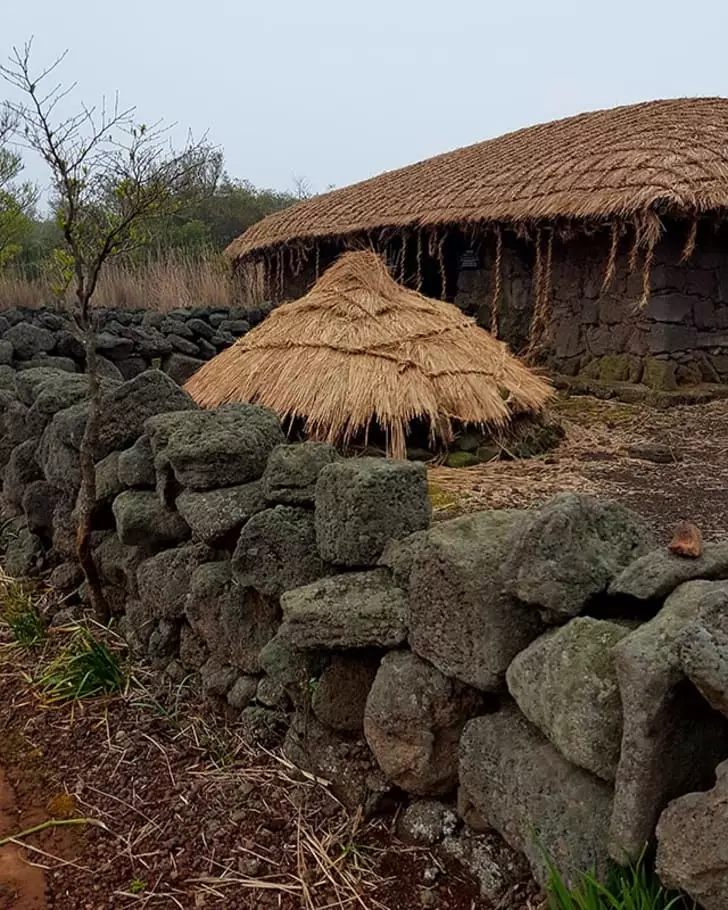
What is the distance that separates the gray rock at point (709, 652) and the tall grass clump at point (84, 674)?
255cm

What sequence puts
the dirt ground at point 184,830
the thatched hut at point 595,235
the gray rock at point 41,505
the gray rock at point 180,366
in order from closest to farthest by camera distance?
the dirt ground at point 184,830, the gray rock at point 41,505, the thatched hut at point 595,235, the gray rock at point 180,366

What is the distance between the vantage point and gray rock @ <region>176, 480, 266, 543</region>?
3.07 m

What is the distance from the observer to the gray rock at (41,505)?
4676 millimetres

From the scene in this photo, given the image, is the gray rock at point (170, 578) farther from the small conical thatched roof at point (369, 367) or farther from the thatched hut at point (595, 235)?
the thatched hut at point (595, 235)

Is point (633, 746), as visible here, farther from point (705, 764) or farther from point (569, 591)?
point (569, 591)

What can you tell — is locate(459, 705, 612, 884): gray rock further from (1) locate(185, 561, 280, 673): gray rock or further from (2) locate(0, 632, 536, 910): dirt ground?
(1) locate(185, 561, 280, 673): gray rock

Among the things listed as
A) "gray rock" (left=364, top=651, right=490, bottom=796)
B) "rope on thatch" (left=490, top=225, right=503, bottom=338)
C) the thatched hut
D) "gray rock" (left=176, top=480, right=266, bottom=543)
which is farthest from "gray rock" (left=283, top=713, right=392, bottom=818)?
"rope on thatch" (left=490, top=225, right=503, bottom=338)

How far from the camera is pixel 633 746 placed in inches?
64.9

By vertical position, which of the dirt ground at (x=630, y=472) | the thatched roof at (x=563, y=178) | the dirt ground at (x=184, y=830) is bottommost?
the dirt ground at (x=184, y=830)

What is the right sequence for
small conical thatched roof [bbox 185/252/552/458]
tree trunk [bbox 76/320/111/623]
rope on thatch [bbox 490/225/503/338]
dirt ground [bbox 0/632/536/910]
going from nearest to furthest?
1. dirt ground [bbox 0/632/536/910]
2. tree trunk [bbox 76/320/111/623]
3. small conical thatched roof [bbox 185/252/552/458]
4. rope on thatch [bbox 490/225/503/338]

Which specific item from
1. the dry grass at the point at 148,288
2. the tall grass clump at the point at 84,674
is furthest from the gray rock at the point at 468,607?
the dry grass at the point at 148,288

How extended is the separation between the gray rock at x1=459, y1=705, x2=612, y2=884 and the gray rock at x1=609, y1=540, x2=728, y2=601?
16.9 inches

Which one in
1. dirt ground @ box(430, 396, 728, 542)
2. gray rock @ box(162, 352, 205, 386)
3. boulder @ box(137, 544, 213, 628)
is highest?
gray rock @ box(162, 352, 205, 386)

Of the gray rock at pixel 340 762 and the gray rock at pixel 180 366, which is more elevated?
the gray rock at pixel 180 366
